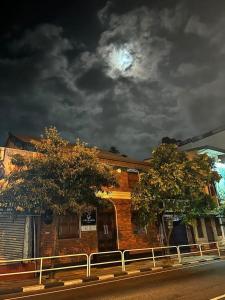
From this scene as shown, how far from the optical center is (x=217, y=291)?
8031mm

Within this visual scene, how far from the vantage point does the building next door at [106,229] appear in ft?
61.3

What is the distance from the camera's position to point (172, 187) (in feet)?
57.2

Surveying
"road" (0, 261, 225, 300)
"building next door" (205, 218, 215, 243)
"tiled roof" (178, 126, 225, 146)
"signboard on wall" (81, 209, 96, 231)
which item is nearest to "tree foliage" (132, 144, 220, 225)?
"signboard on wall" (81, 209, 96, 231)

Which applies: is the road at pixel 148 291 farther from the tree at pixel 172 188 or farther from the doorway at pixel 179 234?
the doorway at pixel 179 234

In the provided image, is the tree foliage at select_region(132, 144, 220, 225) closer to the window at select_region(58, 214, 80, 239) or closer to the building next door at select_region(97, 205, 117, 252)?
the building next door at select_region(97, 205, 117, 252)

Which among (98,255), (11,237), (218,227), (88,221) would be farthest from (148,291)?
(218,227)

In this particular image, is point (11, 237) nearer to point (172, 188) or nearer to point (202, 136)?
point (172, 188)

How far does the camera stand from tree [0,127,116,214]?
11859mm

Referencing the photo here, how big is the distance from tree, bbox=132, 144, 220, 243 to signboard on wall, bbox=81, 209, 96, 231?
9.47 ft

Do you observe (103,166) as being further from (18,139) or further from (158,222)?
(158,222)

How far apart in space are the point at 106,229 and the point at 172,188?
17.7ft

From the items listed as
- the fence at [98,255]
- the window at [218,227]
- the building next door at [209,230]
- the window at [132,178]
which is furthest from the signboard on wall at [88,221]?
the window at [218,227]

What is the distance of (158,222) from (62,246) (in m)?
8.63

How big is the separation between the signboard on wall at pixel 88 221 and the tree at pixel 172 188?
289 centimetres
